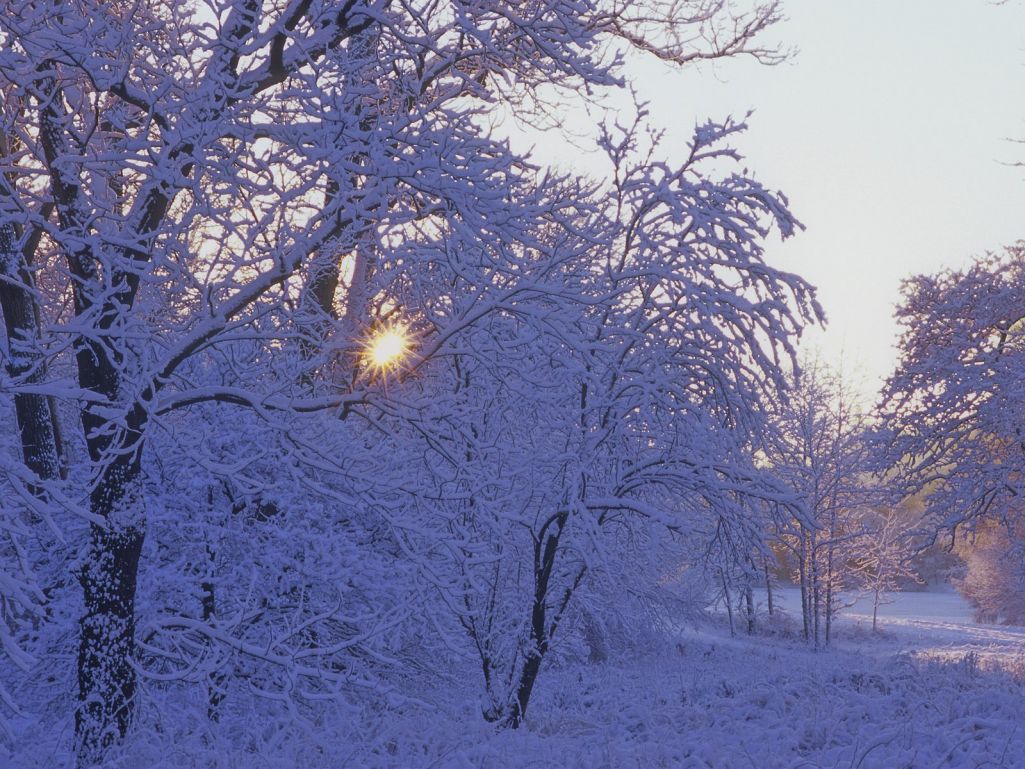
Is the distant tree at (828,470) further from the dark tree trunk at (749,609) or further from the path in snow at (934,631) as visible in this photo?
the path in snow at (934,631)

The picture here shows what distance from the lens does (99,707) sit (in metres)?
6.11

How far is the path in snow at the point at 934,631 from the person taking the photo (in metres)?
20.3

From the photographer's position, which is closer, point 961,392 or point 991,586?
point 961,392

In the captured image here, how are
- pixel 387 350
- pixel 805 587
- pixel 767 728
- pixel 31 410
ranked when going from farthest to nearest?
pixel 805 587, pixel 31 410, pixel 767 728, pixel 387 350

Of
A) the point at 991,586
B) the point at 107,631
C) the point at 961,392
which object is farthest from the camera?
the point at 991,586

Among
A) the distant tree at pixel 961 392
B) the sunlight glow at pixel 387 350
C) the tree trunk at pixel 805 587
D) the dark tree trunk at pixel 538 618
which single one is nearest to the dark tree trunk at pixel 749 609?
the tree trunk at pixel 805 587

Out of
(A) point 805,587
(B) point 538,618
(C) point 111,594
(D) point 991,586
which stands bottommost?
(D) point 991,586

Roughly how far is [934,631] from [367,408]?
37.5m

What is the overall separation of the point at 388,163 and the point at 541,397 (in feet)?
7.78

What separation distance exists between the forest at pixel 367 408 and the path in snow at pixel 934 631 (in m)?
8.40

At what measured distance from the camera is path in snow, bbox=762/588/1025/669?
20281mm

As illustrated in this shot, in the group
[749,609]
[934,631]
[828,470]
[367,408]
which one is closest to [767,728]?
[367,408]

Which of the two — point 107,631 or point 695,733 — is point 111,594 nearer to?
point 107,631

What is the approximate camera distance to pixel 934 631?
124ft
